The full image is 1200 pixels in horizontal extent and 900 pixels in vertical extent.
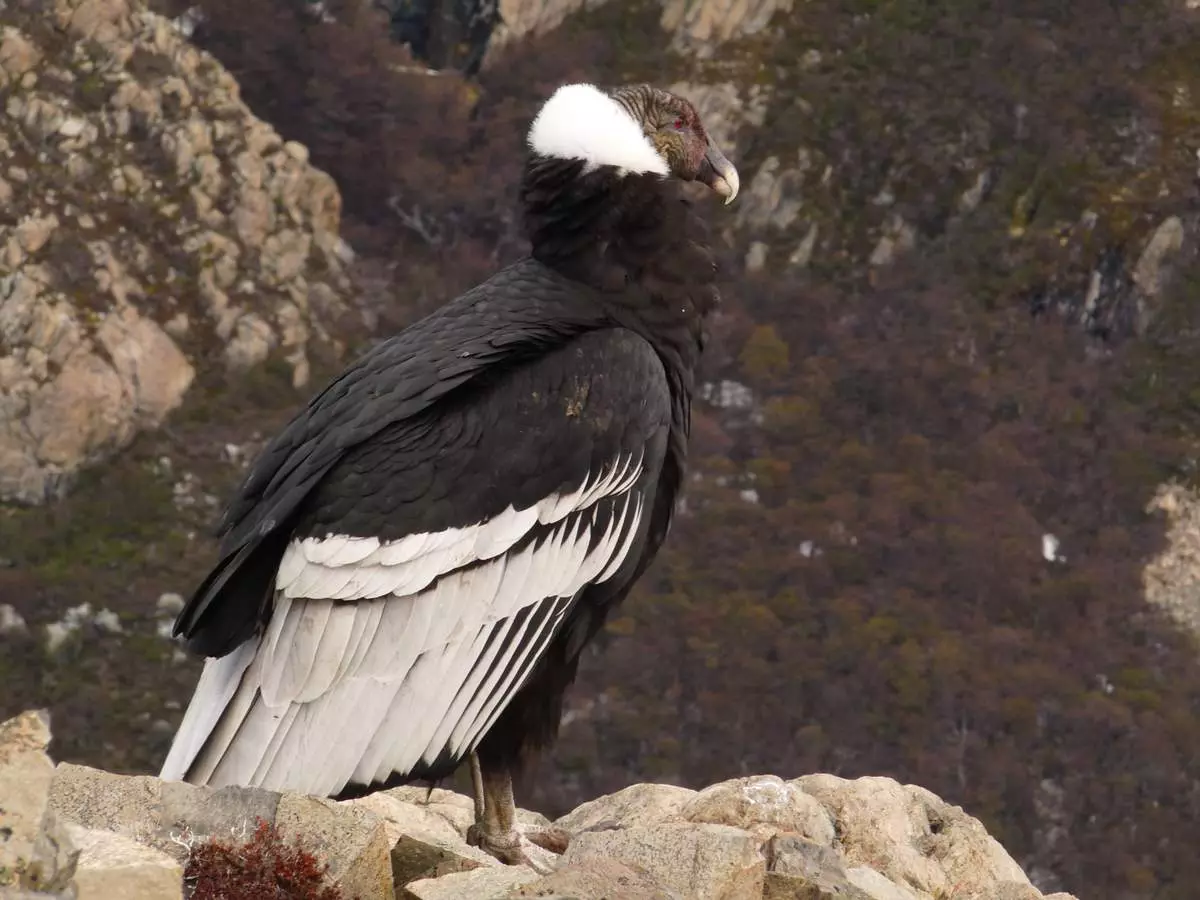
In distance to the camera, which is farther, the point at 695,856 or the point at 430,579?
the point at 695,856

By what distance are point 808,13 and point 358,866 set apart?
95.4 m

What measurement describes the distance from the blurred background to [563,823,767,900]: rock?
1533 inches

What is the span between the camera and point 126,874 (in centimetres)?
700

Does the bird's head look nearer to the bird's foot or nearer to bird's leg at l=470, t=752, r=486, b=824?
bird's leg at l=470, t=752, r=486, b=824

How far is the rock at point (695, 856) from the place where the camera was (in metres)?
8.93

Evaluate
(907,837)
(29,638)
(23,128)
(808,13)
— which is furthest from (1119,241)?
(907,837)

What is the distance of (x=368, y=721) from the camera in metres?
8.65

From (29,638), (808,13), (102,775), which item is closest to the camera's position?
(102,775)

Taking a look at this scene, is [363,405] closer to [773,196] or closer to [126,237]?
[126,237]

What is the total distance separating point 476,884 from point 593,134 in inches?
153

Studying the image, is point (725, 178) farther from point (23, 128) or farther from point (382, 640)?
point (23, 128)

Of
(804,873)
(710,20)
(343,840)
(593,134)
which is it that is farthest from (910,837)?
(710,20)

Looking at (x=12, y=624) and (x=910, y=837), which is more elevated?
(x=910, y=837)

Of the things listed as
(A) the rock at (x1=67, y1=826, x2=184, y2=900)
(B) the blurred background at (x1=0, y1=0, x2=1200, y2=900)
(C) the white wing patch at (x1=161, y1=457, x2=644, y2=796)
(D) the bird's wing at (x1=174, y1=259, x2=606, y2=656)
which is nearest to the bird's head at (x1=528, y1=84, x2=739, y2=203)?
(D) the bird's wing at (x1=174, y1=259, x2=606, y2=656)
